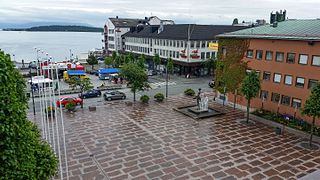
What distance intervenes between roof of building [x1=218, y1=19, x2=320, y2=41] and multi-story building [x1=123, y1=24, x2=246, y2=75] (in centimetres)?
2298

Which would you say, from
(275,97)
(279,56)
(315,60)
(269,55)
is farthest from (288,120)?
(269,55)

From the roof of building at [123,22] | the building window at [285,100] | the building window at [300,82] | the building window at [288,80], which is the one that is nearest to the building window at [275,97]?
the building window at [285,100]

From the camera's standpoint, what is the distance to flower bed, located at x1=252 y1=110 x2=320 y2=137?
1197 inches

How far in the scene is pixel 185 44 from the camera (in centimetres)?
6675

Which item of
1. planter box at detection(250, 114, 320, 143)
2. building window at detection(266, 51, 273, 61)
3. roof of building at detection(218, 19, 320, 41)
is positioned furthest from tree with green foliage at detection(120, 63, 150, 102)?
building window at detection(266, 51, 273, 61)

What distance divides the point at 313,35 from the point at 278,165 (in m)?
A: 16.6

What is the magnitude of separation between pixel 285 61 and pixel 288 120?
7.31m

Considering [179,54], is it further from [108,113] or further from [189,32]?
[108,113]

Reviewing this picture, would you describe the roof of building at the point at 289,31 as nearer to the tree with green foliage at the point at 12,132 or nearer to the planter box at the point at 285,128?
the planter box at the point at 285,128

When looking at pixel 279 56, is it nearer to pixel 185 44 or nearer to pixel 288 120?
pixel 288 120

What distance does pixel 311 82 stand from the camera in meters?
32.2

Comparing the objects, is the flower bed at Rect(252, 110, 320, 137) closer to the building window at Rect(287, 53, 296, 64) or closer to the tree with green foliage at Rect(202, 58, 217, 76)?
the building window at Rect(287, 53, 296, 64)

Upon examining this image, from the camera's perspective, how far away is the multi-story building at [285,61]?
3197cm

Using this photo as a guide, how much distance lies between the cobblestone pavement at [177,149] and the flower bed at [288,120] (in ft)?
6.34
